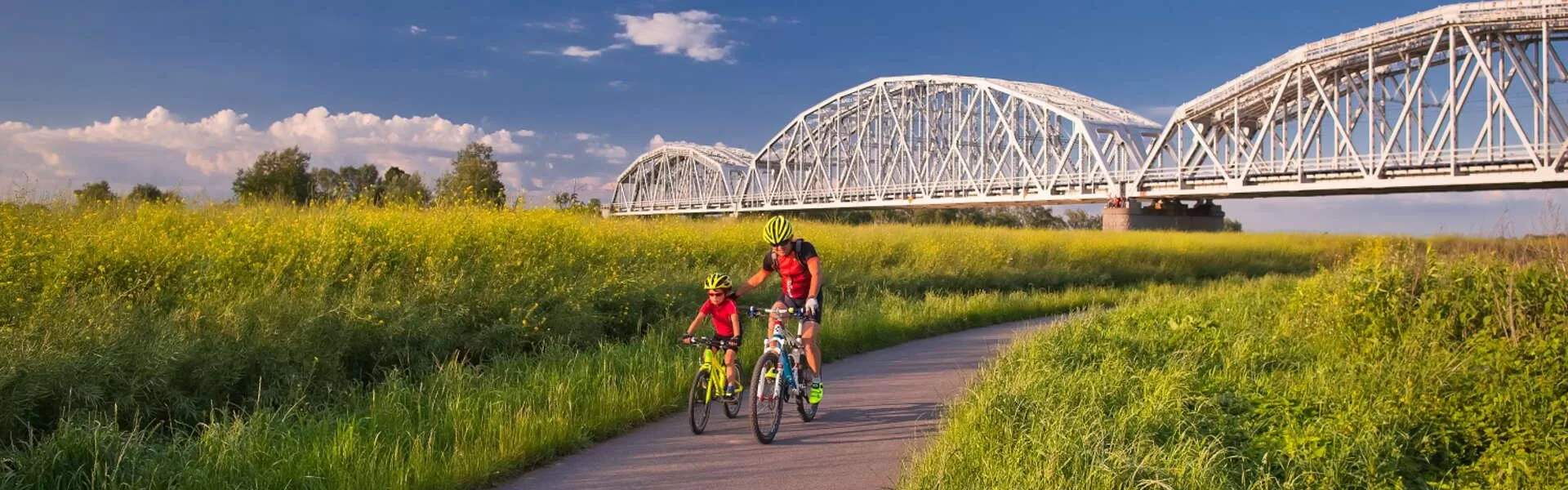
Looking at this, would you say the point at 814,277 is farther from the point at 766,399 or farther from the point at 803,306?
the point at 766,399

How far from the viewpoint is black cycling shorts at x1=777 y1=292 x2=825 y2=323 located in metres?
7.24

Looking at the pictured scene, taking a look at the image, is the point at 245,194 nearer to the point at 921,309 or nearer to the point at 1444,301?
the point at 921,309

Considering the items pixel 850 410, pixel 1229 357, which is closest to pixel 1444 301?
pixel 1229 357

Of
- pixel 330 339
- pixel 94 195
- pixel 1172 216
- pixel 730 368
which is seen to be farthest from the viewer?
pixel 1172 216

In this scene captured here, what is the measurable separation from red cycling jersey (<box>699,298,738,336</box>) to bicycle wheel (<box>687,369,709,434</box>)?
12.9 inches

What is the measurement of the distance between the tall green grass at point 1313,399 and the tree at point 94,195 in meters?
11.0

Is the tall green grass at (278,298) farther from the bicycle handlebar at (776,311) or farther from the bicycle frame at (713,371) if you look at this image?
the bicycle handlebar at (776,311)

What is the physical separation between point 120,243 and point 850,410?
7.59 metres

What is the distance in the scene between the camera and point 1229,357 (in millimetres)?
9898

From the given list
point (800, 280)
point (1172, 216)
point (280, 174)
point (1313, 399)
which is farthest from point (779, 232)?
point (1172, 216)

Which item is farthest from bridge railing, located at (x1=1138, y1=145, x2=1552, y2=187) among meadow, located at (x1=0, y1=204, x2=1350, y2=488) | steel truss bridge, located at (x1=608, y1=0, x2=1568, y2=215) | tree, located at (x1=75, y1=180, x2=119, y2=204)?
tree, located at (x1=75, y1=180, x2=119, y2=204)

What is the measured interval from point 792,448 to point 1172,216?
206 feet

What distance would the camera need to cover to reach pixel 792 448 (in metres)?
6.81

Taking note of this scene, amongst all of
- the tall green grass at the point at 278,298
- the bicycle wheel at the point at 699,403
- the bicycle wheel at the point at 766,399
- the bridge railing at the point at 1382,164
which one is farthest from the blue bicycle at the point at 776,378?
the bridge railing at the point at 1382,164
